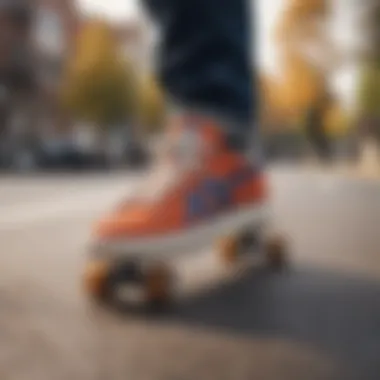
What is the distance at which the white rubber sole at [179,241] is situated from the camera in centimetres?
57

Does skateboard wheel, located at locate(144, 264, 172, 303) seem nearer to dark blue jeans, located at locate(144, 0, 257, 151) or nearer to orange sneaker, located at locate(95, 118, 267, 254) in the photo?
orange sneaker, located at locate(95, 118, 267, 254)

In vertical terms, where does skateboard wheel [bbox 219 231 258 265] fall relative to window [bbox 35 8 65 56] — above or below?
below

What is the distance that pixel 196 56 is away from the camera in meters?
0.59

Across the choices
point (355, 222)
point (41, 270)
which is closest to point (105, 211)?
point (41, 270)

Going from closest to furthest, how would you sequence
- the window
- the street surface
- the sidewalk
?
the street surface < the window < the sidewalk

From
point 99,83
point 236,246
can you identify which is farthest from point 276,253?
point 99,83

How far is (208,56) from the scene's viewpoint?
0.59 m

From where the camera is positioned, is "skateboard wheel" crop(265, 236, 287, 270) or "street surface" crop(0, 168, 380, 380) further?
"skateboard wheel" crop(265, 236, 287, 270)

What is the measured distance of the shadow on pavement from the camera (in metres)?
0.44

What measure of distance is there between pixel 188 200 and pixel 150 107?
9 cm

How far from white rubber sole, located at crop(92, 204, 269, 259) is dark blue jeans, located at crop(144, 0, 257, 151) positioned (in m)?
0.10

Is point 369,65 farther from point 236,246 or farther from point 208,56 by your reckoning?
point 236,246

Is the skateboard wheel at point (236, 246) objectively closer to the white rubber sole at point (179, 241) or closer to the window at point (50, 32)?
the white rubber sole at point (179, 241)

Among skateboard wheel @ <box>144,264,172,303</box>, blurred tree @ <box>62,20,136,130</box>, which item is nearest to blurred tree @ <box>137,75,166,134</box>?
blurred tree @ <box>62,20,136,130</box>
